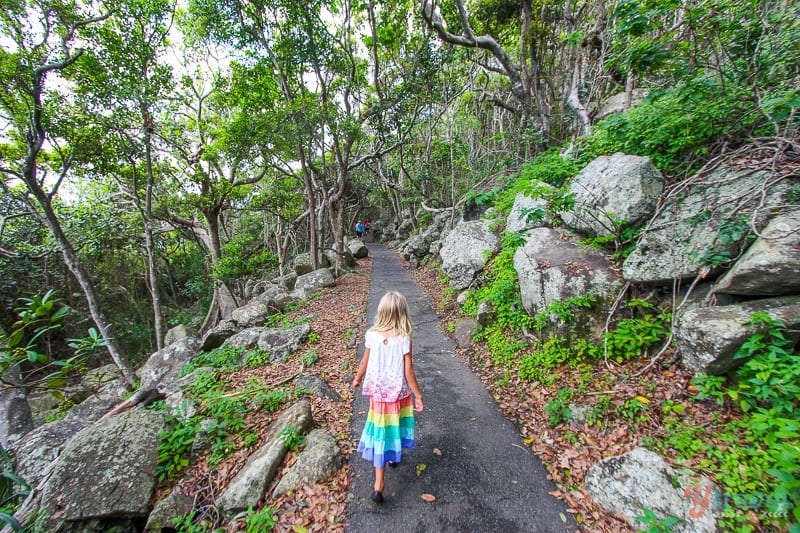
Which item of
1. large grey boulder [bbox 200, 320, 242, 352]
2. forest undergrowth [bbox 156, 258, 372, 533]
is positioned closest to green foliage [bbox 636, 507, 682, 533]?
forest undergrowth [bbox 156, 258, 372, 533]

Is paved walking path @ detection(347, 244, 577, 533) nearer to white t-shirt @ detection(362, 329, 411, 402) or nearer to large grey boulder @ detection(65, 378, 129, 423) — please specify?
white t-shirt @ detection(362, 329, 411, 402)

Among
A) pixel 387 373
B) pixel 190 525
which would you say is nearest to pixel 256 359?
pixel 190 525

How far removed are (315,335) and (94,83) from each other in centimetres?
817

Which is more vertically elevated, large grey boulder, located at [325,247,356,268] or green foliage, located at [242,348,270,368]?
large grey boulder, located at [325,247,356,268]

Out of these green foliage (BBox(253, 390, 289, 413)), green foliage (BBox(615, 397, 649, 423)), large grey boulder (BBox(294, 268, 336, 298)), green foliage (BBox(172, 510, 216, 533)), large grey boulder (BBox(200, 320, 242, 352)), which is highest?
large grey boulder (BBox(294, 268, 336, 298))

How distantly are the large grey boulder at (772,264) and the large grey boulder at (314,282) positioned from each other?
31.4 feet

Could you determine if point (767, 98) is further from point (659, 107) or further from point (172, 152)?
point (172, 152)

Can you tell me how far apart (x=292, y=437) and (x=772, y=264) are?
5255 mm

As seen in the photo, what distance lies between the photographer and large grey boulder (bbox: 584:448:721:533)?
7.43 feet

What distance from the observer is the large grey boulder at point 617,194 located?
436 centimetres

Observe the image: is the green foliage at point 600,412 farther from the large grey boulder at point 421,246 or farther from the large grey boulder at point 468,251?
the large grey boulder at point 421,246

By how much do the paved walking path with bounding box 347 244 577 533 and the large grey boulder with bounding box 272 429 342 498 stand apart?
0.82 ft

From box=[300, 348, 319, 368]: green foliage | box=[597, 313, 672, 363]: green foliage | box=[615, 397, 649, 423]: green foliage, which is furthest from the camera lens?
box=[300, 348, 319, 368]: green foliage

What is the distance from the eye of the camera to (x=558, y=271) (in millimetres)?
4691
